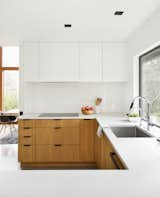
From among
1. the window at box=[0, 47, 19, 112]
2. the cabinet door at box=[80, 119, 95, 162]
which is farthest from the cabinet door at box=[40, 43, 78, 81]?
the window at box=[0, 47, 19, 112]

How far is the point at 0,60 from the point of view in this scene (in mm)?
7973

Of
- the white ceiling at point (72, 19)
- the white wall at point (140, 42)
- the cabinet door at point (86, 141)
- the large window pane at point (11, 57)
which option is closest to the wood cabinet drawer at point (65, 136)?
the cabinet door at point (86, 141)

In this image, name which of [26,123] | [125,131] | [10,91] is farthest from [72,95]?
[10,91]

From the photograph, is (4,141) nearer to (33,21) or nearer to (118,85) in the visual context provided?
(118,85)

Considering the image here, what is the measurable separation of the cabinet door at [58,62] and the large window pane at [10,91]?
3.85 metres

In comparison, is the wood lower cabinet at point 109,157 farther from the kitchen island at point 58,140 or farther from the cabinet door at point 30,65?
the cabinet door at point 30,65

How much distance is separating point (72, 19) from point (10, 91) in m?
5.44

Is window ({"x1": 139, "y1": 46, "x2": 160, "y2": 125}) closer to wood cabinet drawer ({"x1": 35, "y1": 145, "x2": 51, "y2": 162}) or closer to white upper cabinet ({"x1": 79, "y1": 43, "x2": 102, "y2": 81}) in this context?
white upper cabinet ({"x1": 79, "y1": 43, "x2": 102, "y2": 81})

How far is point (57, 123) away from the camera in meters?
3.95

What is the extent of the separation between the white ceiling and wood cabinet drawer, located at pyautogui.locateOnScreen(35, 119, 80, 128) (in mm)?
1474

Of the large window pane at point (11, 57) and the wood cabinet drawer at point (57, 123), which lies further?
the large window pane at point (11, 57)

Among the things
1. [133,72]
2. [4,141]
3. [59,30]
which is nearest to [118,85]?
[133,72]

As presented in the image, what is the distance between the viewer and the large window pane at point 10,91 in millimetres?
7922

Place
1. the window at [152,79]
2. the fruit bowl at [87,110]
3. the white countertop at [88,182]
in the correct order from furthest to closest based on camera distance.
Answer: the fruit bowl at [87,110], the window at [152,79], the white countertop at [88,182]
